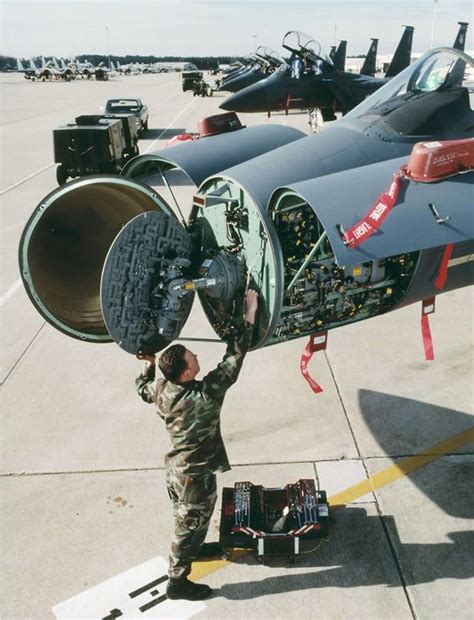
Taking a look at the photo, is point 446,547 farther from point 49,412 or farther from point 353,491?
point 49,412

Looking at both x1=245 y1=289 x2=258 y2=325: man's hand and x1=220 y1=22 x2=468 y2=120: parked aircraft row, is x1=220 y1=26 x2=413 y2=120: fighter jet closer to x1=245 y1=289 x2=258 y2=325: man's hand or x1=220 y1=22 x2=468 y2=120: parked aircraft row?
x1=220 y1=22 x2=468 y2=120: parked aircraft row

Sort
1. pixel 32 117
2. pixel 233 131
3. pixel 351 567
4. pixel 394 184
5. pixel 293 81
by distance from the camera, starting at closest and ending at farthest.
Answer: pixel 394 184 → pixel 351 567 → pixel 233 131 → pixel 293 81 → pixel 32 117

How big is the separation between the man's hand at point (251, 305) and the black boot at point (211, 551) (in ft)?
7.47

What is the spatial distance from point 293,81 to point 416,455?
1857 cm

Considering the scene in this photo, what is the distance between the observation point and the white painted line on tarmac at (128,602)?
16.3 feet

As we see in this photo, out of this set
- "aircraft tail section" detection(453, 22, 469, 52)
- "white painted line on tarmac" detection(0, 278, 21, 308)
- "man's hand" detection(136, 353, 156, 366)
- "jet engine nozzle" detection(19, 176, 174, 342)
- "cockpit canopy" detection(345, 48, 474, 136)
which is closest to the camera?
"man's hand" detection(136, 353, 156, 366)

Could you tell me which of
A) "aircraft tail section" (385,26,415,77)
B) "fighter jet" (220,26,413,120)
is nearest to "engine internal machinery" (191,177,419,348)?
"fighter jet" (220,26,413,120)

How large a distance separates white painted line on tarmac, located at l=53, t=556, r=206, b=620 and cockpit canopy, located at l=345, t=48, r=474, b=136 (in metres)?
5.48

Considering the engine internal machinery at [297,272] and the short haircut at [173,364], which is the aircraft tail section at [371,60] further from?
the short haircut at [173,364]

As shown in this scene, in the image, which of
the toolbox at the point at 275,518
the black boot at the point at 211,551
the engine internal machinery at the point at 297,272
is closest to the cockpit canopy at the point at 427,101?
the engine internal machinery at the point at 297,272

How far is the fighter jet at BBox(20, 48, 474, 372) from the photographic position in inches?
189

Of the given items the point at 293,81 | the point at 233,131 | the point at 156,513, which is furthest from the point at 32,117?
the point at 156,513

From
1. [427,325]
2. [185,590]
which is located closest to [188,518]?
[185,590]

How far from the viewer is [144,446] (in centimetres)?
698
